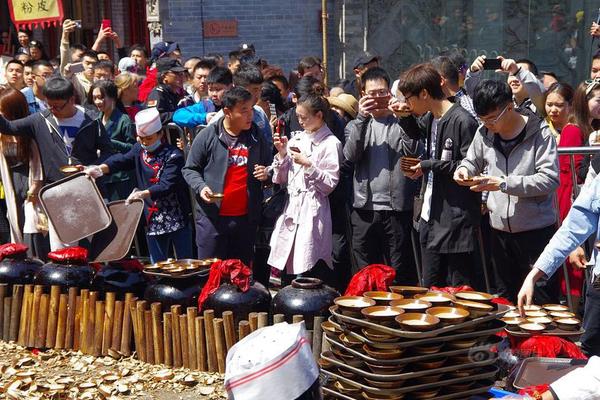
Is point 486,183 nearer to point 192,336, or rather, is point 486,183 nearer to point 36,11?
point 192,336

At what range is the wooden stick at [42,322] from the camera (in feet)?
24.8

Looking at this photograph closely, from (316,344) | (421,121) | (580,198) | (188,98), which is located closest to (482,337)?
(580,198)

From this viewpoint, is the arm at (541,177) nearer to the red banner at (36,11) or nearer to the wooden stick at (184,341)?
the wooden stick at (184,341)

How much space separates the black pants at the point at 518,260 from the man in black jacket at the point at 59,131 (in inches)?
143

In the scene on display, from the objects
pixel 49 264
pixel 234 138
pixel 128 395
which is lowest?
pixel 128 395

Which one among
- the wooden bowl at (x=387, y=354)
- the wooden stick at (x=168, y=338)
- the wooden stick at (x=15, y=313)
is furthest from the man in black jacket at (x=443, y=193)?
the wooden stick at (x=15, y=313)

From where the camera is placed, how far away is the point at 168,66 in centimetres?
1115

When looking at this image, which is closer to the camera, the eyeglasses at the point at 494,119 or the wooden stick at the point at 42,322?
the eyeglasses at the point at 494,119

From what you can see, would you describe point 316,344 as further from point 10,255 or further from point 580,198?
point 10,255

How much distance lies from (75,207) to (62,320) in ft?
3.24

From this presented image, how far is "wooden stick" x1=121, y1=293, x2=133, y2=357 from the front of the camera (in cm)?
720

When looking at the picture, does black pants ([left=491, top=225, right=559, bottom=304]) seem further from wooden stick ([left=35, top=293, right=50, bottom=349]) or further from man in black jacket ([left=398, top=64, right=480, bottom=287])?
wooden stick ([left=35, top=293, right=50, bottom=349])

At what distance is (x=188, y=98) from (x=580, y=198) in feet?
19.1

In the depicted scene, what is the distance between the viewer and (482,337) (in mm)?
4719
